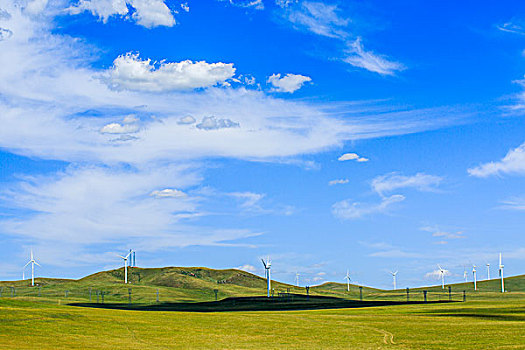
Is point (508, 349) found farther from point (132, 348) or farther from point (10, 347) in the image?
point (10, 347)

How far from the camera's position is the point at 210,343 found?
228 ft

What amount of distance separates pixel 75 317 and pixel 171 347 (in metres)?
33.7

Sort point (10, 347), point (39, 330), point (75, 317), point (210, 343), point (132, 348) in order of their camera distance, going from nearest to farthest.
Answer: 1. point (10, 347)
2. point (132, 348)
3. point (210, 343)
4. point (39, 330)
5. point (75, 317)

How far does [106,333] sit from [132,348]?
52.8 feet

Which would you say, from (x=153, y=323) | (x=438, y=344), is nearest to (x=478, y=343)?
(x=438, y=344)

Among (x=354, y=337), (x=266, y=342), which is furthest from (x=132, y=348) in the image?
(x=354, y=337)

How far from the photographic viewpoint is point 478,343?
64625 millimetres

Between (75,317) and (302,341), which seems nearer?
(302,341)

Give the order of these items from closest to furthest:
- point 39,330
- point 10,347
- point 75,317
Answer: point 10,347 → point 39,330 → point 75,317

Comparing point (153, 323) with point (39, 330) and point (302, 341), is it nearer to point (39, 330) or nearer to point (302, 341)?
point (39, 330)

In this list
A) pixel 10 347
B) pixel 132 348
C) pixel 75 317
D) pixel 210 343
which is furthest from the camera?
pixel 75 317

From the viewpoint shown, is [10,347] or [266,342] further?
[266,342]

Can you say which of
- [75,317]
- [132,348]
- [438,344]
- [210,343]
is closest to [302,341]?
[210,343]

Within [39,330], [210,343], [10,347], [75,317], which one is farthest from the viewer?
[75,317]
